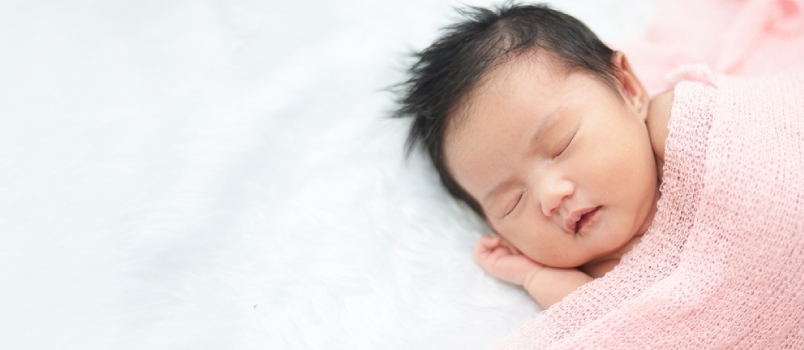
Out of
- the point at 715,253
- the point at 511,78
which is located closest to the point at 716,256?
the point at 715,253

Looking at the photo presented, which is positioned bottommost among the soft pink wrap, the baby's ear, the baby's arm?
the baby's arm

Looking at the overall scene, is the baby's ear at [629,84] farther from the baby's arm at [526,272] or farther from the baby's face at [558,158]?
the baby's arm at [526,272]

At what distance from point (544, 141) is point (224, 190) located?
69 centimetres

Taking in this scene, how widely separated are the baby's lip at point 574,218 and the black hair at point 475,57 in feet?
0.75

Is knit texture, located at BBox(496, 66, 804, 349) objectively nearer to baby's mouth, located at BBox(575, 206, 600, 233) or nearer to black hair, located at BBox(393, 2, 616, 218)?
baby's mouth, located at BBox(575, 206, 600, 233)

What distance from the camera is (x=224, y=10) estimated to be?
5.41 ft

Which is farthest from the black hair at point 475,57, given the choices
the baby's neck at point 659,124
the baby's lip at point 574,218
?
the baby's lip at point 574,218

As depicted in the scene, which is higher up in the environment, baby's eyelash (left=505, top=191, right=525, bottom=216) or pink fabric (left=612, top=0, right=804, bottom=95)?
pink fabric (left=612, top=0, right=804, bottom=95)

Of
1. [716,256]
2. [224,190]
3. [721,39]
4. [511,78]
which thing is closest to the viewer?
[716,256]

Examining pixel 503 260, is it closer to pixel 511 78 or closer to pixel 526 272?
pixel 526 272

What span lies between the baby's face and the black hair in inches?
1.3

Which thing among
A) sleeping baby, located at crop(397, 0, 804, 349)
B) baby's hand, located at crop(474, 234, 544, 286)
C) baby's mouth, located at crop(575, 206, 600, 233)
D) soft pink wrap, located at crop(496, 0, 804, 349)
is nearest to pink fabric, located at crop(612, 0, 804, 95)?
Answer: sleeping baby, located at crop(397, 0, 804, 349)

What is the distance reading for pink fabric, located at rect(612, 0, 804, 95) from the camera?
1588 millimetres

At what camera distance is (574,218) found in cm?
131
